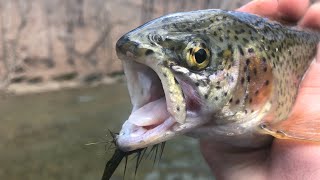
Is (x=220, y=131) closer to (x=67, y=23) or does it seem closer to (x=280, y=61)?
(x=280, y=61)

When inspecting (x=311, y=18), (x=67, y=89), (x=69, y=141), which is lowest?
(x=67, y=89)

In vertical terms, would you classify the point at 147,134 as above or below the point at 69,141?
above

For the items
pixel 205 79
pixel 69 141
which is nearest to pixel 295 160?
pixel 205 79

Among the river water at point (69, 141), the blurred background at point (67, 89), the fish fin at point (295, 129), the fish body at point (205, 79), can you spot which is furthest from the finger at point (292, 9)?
the blurred background at point (67, 89)

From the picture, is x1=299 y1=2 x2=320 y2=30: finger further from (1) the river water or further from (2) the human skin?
(1) the river water

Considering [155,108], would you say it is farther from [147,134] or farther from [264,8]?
[264,8]

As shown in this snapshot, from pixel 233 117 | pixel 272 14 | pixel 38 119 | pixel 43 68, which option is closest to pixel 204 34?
pixel 233 117

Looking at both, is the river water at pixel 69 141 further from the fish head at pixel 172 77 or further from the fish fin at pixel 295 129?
the fish head at pixel 172 77
